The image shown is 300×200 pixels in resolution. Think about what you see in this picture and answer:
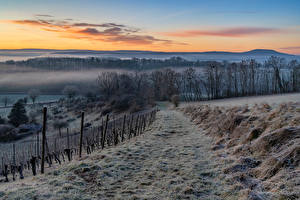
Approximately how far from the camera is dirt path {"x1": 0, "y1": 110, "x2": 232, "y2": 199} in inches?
268

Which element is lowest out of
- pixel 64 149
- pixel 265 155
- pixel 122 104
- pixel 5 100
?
pixel 5 100

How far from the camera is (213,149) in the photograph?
38.3ft

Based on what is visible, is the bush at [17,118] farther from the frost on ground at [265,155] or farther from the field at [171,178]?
the frost on ground at [265,155]

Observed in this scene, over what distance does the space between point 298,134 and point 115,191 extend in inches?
272

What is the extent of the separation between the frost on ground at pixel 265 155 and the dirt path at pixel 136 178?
2.40 ft

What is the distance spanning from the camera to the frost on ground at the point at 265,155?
6.29 meters

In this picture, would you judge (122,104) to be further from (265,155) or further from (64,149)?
(265,155)

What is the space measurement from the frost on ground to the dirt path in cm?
73

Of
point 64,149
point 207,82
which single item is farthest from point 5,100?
point 64,149

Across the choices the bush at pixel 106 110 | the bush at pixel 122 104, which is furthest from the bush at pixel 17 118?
the bush at pixel 122 104

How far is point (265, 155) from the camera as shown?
28.0ft

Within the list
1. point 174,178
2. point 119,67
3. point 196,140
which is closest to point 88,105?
point 196,140

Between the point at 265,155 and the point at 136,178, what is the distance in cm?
488

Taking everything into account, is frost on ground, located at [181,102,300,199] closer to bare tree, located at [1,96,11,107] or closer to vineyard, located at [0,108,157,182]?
vineyard, located at [0,108,157,182]
